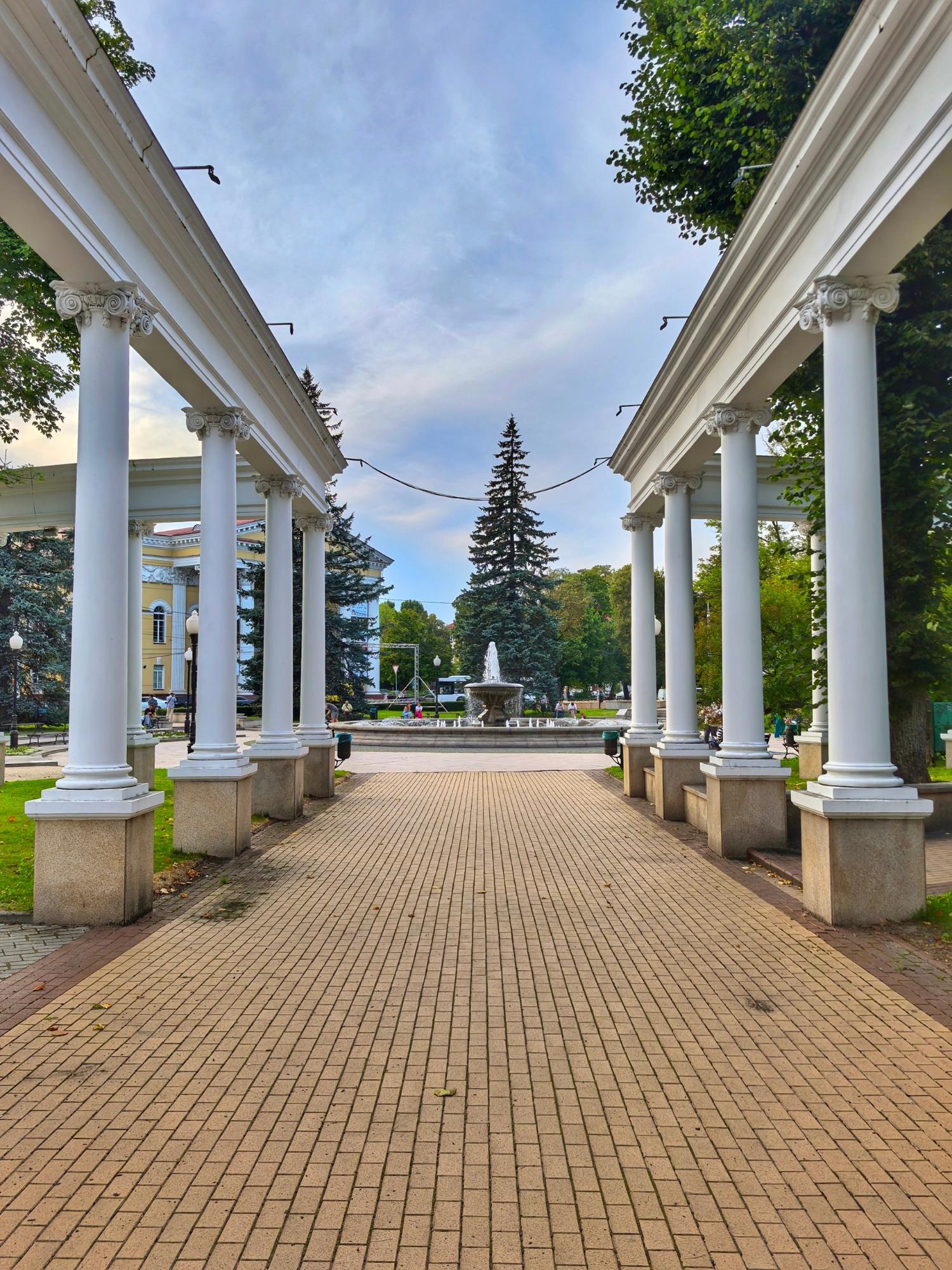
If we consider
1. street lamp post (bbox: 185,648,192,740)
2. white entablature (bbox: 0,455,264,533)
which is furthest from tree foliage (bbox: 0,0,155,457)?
street lamp post (bbox: 185,648,192,740)

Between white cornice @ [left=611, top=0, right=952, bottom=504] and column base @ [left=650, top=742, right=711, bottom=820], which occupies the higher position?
white cornice @ [left=611, top=0, right=952, bottom=504]

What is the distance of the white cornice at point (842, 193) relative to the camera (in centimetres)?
573

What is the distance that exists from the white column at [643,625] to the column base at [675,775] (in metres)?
3.03

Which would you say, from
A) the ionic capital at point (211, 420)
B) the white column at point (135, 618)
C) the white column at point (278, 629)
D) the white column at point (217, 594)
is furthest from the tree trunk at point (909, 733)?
the white column at point (135, 618)

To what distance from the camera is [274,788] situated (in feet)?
42.6

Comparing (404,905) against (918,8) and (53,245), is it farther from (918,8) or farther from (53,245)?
(918,8)

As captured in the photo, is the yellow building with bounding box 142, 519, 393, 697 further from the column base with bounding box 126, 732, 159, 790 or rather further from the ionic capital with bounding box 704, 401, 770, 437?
the ionic capital with bounding box 704, 401, 770, 437

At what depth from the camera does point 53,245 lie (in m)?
6.79

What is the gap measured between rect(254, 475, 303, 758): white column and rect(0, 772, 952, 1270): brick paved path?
233 inches

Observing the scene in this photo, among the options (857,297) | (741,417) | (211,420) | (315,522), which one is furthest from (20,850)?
(857,297)

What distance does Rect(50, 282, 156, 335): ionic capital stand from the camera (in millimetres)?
7359

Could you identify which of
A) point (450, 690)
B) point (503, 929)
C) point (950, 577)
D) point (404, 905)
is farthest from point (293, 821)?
point (450, 690)

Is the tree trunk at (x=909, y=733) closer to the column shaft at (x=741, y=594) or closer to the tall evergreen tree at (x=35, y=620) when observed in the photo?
the column shaft at (x=741, y=594)

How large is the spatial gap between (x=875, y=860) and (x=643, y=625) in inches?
402
